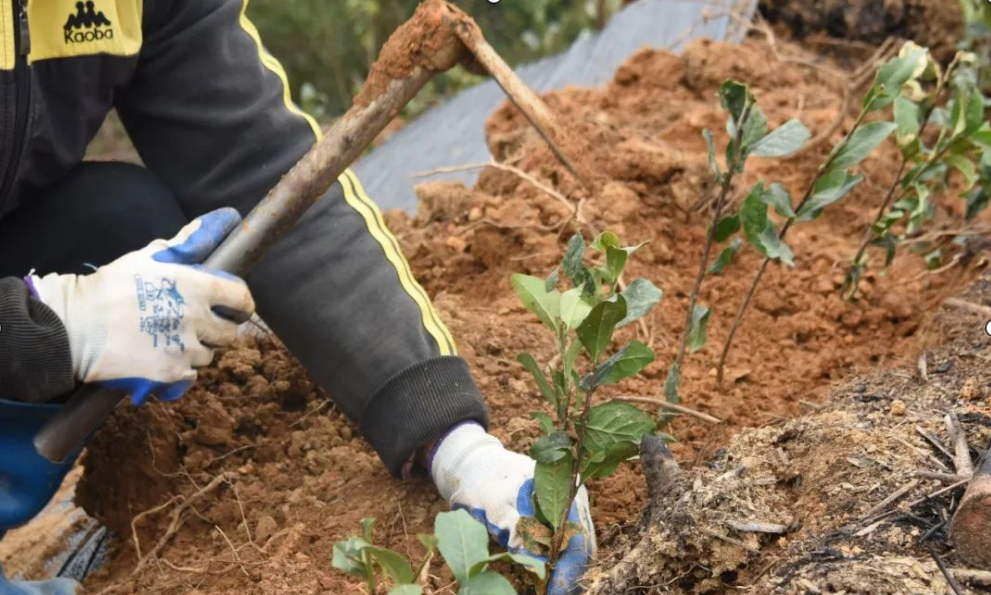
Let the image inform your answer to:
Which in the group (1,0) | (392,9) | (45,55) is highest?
(1,0)

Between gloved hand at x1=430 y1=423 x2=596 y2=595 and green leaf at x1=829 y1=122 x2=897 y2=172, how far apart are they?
0.65m

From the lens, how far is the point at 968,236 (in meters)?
2.12

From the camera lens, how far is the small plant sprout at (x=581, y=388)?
51.4 inches

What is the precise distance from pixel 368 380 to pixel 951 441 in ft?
2.91

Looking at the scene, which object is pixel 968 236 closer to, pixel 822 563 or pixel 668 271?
pixel 668 271

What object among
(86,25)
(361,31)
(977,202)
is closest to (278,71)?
(86,25)

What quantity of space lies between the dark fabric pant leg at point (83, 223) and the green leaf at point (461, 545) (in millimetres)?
1070

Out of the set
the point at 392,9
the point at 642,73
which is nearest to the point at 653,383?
the point at 642,73

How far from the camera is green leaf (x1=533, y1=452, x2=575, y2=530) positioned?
4.36 feet

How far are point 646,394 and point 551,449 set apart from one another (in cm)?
51

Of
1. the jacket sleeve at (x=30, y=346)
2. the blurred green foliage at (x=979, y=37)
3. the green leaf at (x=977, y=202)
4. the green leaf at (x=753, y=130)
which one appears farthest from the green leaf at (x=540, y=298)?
the blurred green foliage at (x=979, y=37)

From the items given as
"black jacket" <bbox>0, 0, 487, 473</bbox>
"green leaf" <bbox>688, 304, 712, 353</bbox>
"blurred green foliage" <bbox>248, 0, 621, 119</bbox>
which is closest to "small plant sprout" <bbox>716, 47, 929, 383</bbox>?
"green leaf" <bbox>688, 304, 712, 353</bbox>

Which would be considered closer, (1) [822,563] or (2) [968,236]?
(1) [822,563]

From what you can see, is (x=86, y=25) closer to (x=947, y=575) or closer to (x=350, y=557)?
(x=350, y=557)
